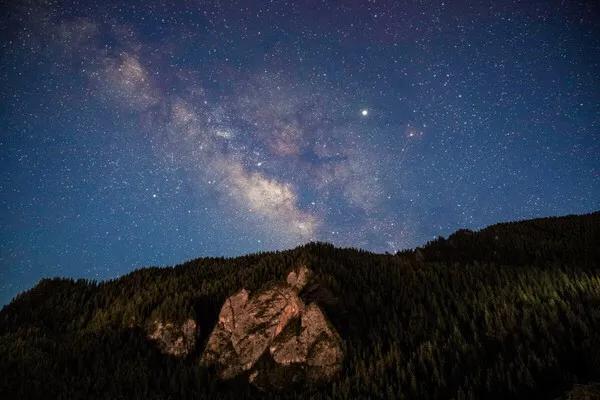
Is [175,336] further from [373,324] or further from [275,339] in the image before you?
[373,324]

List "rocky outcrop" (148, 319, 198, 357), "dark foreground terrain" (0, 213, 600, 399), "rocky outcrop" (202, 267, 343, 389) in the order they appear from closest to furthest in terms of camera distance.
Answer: "dark foreground terrain" (0, 213, 600, 399), "rocky outcrop" (202, 267, 343, 389), "rocky outcrop" (148, 319, 198, 357)

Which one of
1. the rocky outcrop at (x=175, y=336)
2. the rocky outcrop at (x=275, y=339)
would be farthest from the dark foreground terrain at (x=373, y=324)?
the rocky outcrop at (x=275, y=339)

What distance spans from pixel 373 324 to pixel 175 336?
969 cm

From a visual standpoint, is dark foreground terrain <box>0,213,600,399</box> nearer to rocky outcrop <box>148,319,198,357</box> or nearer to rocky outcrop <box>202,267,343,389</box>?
rocky outcrop <box>148,319,198,357</box>

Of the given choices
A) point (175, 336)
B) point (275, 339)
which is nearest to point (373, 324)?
point (275, 339)

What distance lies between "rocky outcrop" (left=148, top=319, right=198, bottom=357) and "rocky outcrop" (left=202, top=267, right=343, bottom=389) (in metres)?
1.13

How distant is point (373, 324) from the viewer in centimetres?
1606

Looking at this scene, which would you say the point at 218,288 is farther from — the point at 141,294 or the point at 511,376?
the point at 511,376

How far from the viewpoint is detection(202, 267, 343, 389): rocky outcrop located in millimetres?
14531

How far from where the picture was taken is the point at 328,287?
686 inches

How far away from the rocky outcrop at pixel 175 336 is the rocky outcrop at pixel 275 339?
1130 mm

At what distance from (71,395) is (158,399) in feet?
10.7

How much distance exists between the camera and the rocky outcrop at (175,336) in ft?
55.7

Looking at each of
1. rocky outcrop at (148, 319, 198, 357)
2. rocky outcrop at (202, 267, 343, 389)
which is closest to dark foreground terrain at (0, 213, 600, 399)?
rocky outcrop at (148, 319, 198, 357)
